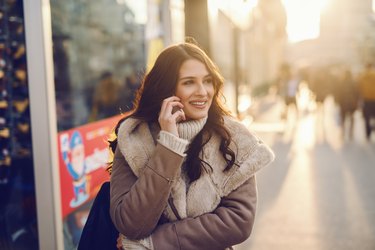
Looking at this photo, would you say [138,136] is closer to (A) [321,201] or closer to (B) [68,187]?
(B) [68,187]

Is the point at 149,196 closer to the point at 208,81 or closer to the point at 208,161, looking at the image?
the point at 208,161

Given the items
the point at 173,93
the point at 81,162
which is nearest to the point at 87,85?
the point at 81,162

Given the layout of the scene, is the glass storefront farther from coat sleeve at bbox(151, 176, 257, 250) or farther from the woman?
coat sleeve at bbox(151, 176, 257, 250)

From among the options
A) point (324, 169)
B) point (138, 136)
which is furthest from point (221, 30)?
point (138, 136)

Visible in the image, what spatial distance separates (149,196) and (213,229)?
0.90 feet

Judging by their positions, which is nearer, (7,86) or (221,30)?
(7,86)

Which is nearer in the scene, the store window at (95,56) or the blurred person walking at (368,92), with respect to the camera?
the store window at (95,56)

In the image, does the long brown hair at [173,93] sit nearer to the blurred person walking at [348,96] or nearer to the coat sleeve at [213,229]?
the coat sleeve at [213,229]

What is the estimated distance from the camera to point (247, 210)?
1938mm

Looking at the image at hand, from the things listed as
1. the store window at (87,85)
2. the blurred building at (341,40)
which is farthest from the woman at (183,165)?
the blurred building at (341,40)

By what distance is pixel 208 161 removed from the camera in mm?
1971

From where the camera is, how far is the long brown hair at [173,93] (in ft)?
6.43

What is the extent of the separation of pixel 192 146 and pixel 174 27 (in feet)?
13.5

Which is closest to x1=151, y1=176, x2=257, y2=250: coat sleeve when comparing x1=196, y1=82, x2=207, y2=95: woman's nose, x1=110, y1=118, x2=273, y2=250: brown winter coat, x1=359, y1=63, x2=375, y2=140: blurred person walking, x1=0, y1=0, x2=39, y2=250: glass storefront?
x1=110, y1=118, x2=273, y2=250: brown winter coat
